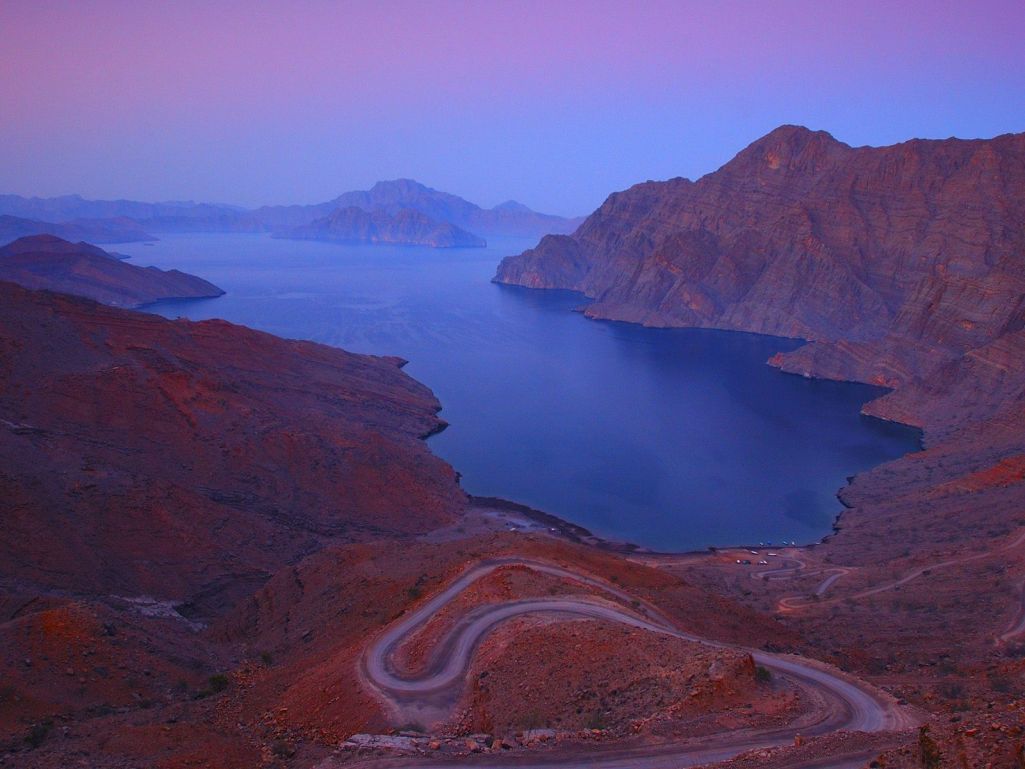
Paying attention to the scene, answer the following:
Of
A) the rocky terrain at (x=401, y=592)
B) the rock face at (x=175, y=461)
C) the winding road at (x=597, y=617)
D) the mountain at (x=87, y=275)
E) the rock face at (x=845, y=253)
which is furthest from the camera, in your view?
the mountain at (x=87, y=275)

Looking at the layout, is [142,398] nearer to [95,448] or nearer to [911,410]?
[95,448]

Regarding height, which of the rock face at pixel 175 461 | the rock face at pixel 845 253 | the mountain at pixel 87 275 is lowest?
the rock face at pixel 175 461

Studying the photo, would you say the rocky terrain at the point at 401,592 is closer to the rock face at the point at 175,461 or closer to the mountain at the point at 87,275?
the rock face at the point at 175,461

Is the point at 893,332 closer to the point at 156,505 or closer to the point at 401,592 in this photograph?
the point at 401,592

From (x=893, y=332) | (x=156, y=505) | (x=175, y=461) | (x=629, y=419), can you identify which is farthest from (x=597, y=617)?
(x=893, y=332)

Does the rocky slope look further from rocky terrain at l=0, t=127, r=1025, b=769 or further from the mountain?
the mountain

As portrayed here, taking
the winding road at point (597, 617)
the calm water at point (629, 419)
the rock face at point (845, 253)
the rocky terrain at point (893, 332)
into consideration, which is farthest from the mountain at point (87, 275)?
the winding road at point (597, 617)

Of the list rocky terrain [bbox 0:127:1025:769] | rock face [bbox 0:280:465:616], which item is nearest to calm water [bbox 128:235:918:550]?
rocky terrain [bbox 0:127:1025:769]
